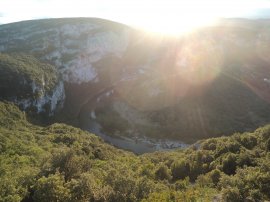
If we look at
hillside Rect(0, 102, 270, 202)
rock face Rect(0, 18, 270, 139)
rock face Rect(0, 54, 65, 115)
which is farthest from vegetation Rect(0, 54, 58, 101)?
hillside Rect(0, 102, 270, 202)

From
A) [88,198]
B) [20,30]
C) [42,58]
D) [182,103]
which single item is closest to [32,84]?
[42,58]

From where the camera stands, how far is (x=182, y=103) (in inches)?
4471

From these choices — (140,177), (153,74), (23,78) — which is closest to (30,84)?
(23,78)

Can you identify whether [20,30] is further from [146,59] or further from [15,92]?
[15,92]

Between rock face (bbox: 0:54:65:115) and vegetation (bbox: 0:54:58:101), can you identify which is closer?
vegetation (bbox: 0:54:58:101)

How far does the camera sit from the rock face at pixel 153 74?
349 feet

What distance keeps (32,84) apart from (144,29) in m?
85.7

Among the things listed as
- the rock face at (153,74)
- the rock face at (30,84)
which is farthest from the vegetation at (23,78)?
the rock face at (153,74)

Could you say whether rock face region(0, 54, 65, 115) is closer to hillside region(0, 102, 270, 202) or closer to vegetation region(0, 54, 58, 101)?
vegetation region(0, 54, 58, 101)

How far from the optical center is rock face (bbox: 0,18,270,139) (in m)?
106

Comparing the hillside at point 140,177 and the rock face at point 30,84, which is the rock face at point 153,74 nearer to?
the rock face at point 30,84

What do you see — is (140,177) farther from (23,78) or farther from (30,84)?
(23,78)

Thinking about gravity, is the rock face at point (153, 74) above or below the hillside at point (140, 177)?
below

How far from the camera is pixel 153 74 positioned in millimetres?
136000
